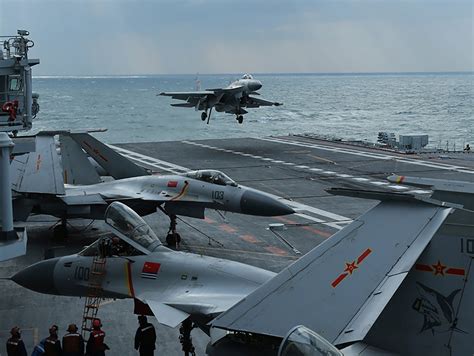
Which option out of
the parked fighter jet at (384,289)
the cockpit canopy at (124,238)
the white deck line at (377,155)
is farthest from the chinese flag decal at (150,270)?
the white deck line at (377,155)

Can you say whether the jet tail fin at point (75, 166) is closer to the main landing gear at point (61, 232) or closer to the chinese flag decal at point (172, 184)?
the main landing gear at point (61, 232)

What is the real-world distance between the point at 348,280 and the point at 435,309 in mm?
1660

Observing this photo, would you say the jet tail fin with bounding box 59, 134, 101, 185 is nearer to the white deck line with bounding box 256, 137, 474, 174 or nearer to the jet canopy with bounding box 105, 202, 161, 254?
the jet canopy with bounding box 105, 202, 161, 254

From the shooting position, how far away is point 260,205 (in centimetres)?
2444

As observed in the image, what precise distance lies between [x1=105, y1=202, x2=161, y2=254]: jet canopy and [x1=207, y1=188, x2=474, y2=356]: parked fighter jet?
4666 mm

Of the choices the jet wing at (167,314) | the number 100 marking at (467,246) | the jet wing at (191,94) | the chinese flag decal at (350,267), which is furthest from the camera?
the jet wing at (191,94)

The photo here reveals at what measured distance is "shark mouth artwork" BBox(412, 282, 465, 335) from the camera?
1014 cm

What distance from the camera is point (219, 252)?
23.8m

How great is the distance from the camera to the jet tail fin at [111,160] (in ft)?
95.8

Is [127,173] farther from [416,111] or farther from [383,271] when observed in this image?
[416,111]

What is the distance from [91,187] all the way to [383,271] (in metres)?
19.4

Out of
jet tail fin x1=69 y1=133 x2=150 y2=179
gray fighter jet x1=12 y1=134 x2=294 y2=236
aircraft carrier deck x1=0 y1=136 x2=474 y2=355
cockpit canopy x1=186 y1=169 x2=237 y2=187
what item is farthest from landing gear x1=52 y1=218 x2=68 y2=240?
cockpit canopy x1=186 y1=169 x2=237 y2=187

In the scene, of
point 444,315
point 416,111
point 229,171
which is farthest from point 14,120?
point 416,111

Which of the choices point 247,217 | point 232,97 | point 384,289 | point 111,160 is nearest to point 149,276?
point 384,289
